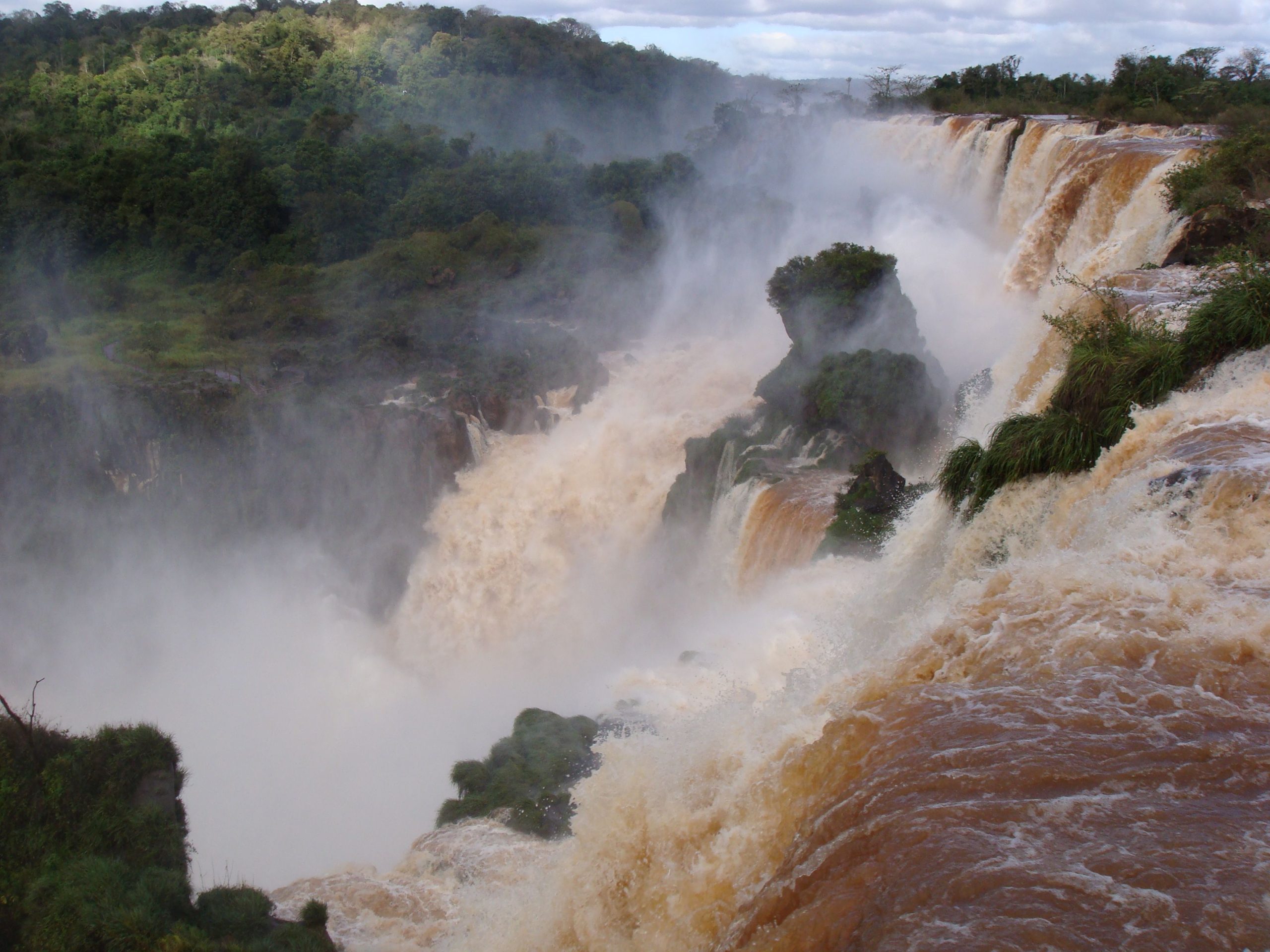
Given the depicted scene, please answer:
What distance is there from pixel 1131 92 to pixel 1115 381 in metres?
30.8

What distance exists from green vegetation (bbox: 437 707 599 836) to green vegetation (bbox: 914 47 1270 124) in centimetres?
2085

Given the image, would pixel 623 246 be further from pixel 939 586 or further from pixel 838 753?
pixel 838 753

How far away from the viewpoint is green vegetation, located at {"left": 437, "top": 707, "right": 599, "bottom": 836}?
10.8 metres

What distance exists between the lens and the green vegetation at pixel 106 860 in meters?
6.85

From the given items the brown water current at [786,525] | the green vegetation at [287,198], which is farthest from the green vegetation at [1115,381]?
the green vegetation at [287,198]

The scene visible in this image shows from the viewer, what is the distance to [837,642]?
971 centimetres

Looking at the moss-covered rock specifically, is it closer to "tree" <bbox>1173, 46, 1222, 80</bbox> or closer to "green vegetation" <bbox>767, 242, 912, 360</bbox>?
"green vegetation" <bbox>767, 242, 912, 360</bbox>

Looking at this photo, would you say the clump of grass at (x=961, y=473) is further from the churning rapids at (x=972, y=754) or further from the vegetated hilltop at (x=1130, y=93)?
the vegetated hilltop at (x=1130, y=93)

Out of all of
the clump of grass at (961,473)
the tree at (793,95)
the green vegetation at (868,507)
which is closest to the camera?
the clump of grass at (961,473)

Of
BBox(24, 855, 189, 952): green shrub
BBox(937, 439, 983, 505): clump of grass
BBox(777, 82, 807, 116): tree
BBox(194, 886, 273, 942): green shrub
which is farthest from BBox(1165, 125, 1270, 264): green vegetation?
BBox(777, 82, 807, 116): tree

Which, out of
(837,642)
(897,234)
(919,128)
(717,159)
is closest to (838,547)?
(837,642)

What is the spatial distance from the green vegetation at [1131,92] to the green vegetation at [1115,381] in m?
17.3

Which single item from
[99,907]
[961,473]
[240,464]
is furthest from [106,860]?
[240,464]

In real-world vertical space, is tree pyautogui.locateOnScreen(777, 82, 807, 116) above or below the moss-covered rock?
above
